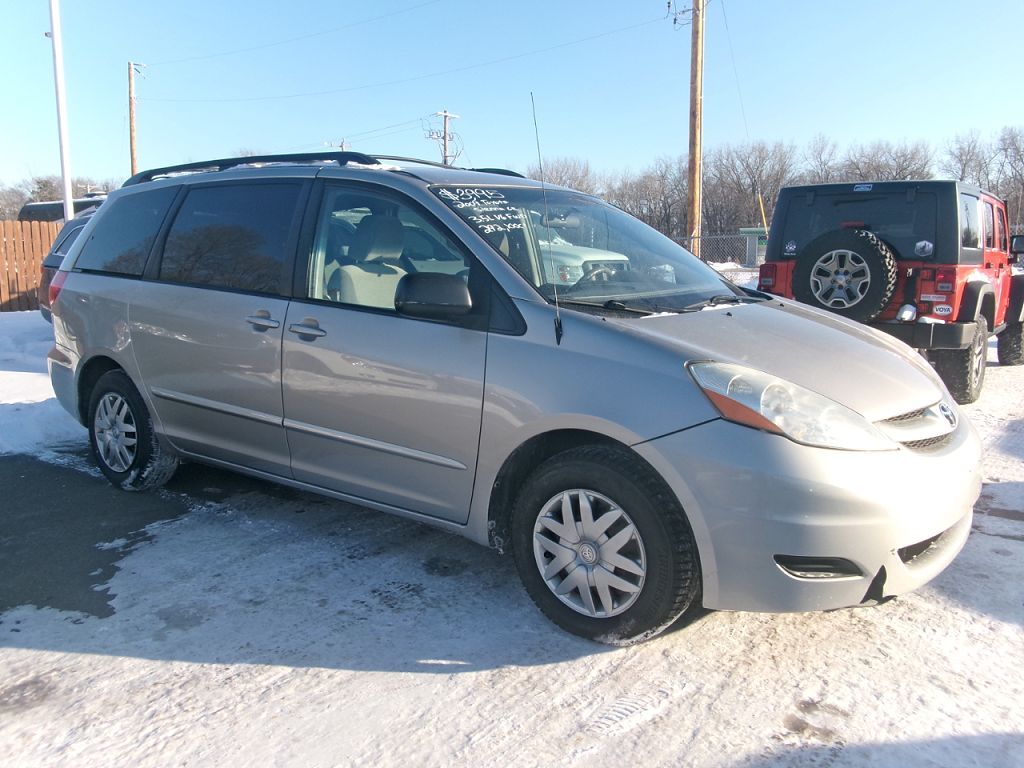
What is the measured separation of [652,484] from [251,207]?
8.61ft

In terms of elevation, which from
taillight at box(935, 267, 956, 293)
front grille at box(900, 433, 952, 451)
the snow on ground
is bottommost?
the snow on ground

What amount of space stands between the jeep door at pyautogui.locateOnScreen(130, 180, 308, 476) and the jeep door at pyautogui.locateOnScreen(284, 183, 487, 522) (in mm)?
174

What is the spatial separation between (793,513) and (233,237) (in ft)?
10.2

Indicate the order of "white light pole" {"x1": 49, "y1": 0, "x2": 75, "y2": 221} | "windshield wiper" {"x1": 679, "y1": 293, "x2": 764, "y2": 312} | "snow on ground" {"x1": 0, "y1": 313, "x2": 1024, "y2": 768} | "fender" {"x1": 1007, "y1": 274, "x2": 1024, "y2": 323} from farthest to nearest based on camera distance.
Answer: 1. "white light pole" {"x1": 49, "y1": 0, "x2": 75, "y2": 221}
2. "fender" {"x1": 1007, "y1": 274, "x2": 1024, "y2": 323}
3. "windshield wiper" {"x1": 679, "y1": 293, "x2": 764, "y2": 312}
4. "snow on ground" {"x1": 0, "y1": 313, "x2": 1024, "y2": 768}

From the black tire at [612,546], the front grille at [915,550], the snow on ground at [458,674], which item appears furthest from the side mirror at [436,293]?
the front grille at [915,550]

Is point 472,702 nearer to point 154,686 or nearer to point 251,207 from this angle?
point 154,686

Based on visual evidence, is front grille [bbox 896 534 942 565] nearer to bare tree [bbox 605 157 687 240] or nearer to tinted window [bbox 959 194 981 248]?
tinted window [bbox 959 194 981 248]

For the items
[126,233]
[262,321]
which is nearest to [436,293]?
[262,321]

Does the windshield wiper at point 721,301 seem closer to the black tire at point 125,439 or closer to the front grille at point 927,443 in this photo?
the front grille at point 927,443

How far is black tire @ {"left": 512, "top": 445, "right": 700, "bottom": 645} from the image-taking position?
280cm

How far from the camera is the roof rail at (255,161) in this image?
4051mm

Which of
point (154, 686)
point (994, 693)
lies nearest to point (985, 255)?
point (994, 693)

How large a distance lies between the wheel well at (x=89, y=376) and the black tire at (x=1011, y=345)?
9.24 metres

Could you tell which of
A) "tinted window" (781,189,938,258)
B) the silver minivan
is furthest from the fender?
the silver minivan
